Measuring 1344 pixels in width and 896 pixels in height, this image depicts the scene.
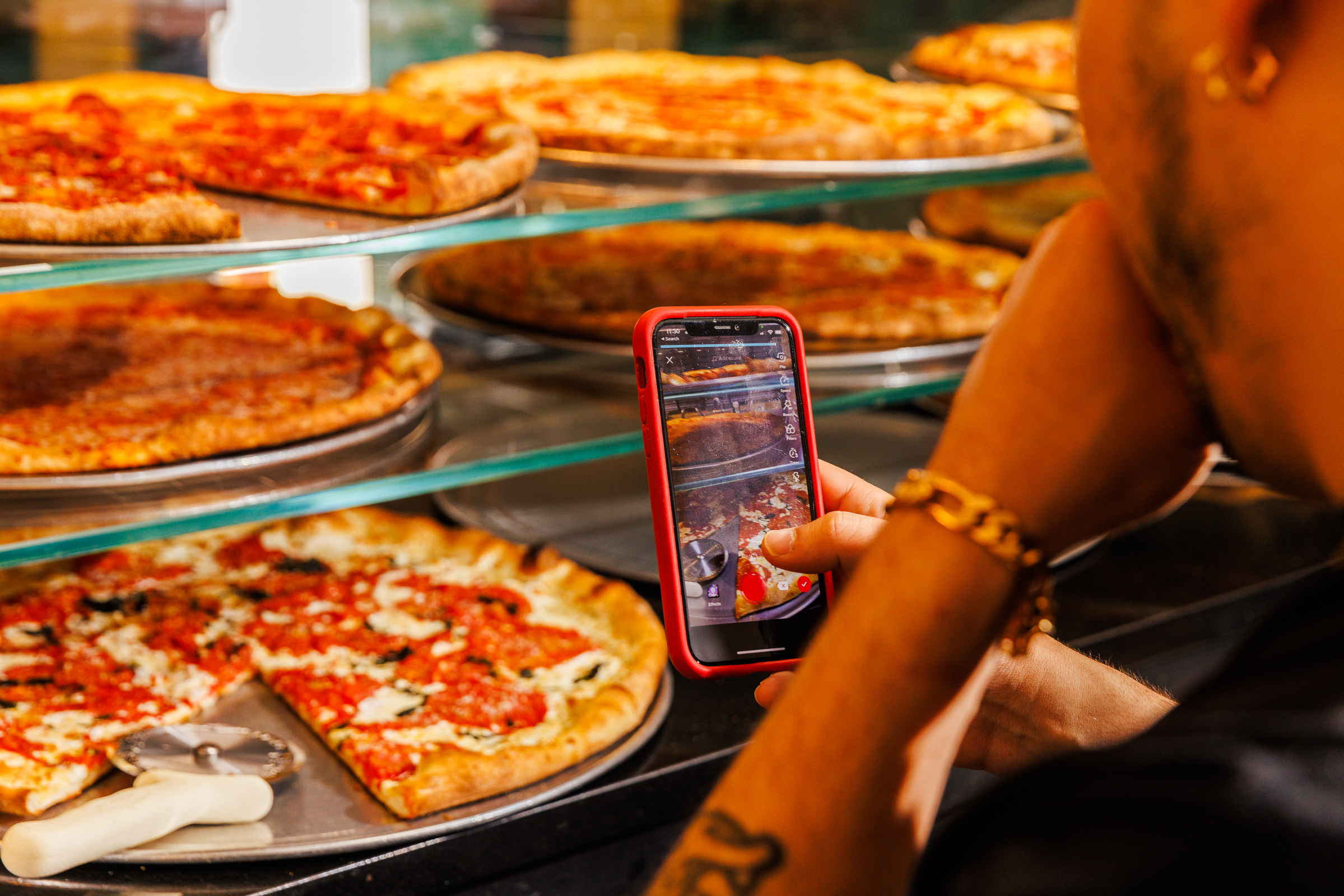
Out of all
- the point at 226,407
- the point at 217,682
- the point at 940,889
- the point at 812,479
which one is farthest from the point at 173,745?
the point at 940,889

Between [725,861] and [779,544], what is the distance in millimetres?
441

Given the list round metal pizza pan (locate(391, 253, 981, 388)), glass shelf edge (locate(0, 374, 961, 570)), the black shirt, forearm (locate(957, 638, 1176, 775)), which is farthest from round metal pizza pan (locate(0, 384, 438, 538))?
the black shirt

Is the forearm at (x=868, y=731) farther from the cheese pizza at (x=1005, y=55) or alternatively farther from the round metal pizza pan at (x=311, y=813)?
the cheese pizza at (x=1005, y=55)

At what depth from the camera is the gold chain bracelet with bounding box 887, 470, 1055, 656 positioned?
1.86 ft

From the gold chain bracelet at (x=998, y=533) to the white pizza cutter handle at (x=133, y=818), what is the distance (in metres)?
0.95

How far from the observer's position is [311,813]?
4.48ft

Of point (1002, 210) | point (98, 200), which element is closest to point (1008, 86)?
point (1002, 210)

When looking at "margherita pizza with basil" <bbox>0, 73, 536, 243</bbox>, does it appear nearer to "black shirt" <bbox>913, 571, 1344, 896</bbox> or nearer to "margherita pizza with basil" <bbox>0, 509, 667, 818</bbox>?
"margherita pizza with basil" <bbox>0, 509, 667, 818</bbox>

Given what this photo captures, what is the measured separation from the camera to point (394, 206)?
5.12 feet

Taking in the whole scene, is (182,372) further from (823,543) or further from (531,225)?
(823,543)

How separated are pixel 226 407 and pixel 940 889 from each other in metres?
1.42


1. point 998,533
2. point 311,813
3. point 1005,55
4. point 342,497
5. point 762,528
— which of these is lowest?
point 311,813

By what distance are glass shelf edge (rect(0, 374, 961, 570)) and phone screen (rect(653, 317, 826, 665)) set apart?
483 millimetres

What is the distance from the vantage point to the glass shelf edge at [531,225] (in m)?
1.26
